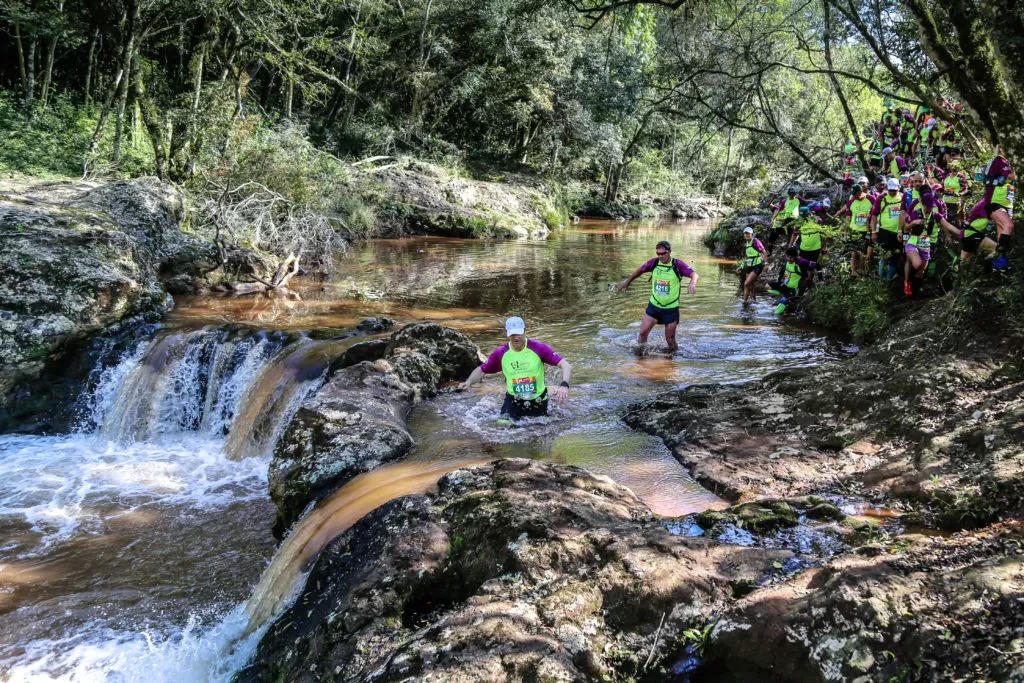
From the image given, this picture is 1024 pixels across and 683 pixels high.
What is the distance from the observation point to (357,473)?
573cm

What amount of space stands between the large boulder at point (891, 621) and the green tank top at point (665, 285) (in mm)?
6838

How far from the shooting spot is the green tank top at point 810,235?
1244cm

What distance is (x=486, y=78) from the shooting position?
30.6m

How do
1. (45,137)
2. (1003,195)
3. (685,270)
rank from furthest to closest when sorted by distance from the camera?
(45,137) < (685,270) < (1003,195)

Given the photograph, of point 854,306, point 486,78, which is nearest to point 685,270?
point 854,306

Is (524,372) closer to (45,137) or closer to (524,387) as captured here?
(524,387)

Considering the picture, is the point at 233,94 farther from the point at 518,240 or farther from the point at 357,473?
the point at 357,473

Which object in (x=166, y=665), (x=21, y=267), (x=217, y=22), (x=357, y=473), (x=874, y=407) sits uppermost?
(x=217, y=22)

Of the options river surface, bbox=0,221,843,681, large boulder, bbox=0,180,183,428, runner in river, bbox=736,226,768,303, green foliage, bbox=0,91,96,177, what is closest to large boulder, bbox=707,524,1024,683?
river surface, bbox=0,221,843,681

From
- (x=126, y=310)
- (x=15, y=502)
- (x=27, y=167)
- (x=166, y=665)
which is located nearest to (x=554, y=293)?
(x=126, y=310)

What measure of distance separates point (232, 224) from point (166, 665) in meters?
11.5

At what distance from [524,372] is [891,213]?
287 inches

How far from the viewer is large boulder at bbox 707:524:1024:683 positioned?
2.33 metres

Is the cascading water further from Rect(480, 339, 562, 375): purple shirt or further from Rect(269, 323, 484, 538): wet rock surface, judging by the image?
Rect(480, 339, 562, 375): purple shirt
